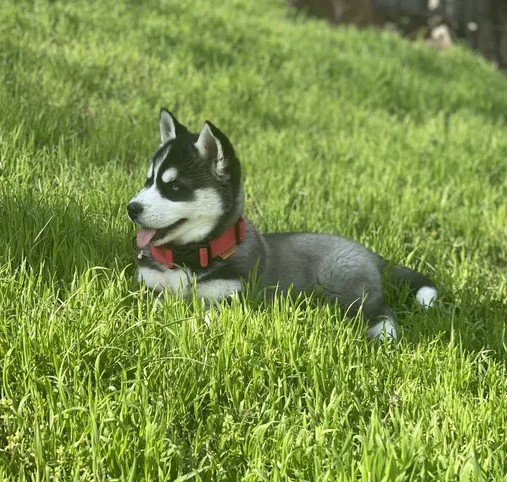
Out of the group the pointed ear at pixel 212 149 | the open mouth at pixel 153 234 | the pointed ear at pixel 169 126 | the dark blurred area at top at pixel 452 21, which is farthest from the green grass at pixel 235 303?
the dark blurred area at top at pixel 452 21

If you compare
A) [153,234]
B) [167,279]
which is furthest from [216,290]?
[153,234]

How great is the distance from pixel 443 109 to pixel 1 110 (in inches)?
213

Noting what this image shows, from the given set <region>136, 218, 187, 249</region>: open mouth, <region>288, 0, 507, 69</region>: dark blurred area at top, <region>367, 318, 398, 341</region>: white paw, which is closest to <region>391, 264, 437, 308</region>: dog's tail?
<region>367, 318, 398, 341</region>: white paw

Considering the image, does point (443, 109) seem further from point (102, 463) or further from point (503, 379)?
point (102, 463)

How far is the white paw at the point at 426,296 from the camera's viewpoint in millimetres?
3824

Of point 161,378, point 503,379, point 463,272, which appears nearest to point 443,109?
point 463,272

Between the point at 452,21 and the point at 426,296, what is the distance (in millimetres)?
11738

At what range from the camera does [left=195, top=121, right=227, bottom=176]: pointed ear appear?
11.2 ft

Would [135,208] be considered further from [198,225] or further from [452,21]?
[452,21]

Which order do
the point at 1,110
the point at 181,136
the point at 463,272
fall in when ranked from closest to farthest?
the point at 181,136 < the point at 463,272 < the point at 1,110

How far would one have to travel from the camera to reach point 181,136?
3568 millimetres

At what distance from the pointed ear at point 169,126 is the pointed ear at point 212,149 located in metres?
0.27

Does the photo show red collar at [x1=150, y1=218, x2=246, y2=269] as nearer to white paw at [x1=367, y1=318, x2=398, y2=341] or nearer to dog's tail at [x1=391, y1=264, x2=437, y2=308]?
white paw at [x1=367, y1=318, x2=398, y2=341]

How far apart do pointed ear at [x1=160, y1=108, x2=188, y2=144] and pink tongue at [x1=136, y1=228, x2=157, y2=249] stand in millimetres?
562
